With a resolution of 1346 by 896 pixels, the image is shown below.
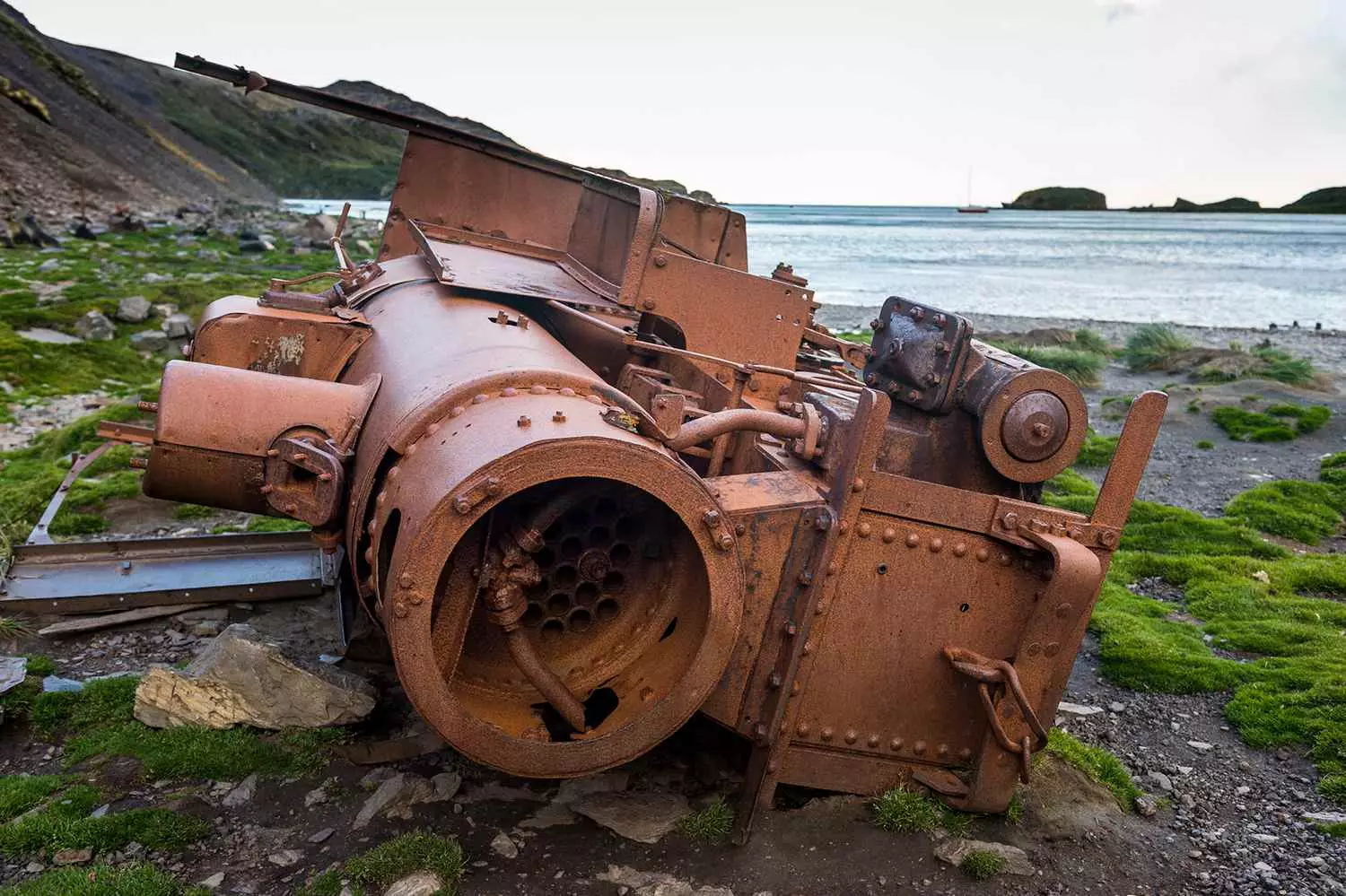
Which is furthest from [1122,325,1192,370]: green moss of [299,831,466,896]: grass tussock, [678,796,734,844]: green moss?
[299,831,466,896]: grass tussock

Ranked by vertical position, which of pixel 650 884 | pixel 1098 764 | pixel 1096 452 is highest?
pixel 1096 452

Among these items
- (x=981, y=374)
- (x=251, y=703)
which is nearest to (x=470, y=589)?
(x=251, y=703)

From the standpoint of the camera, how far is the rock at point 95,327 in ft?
42.4

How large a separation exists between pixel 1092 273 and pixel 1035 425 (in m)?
52.9

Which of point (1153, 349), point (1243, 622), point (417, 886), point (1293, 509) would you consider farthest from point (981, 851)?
point (1153, 349)

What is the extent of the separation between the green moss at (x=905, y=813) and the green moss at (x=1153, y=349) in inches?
650

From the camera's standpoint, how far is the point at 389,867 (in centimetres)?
363

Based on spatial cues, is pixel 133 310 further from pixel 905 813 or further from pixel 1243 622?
pixel 1243 622

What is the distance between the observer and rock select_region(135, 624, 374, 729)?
458cm

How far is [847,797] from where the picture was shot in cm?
425

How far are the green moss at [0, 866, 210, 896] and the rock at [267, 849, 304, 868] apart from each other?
265 millimetres

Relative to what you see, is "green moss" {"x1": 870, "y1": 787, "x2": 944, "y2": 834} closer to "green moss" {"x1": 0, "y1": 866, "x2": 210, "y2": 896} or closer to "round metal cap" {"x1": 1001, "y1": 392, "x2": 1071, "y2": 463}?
"round metal cap" {"x1": 1001, "y1": 392, "x2": 1071, "y2": 463}

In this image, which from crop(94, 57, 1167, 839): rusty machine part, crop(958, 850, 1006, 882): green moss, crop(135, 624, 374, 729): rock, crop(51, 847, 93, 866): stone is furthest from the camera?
crop(135, 624, 374, 729): rock

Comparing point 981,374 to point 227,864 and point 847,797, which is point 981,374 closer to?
point 847,797
